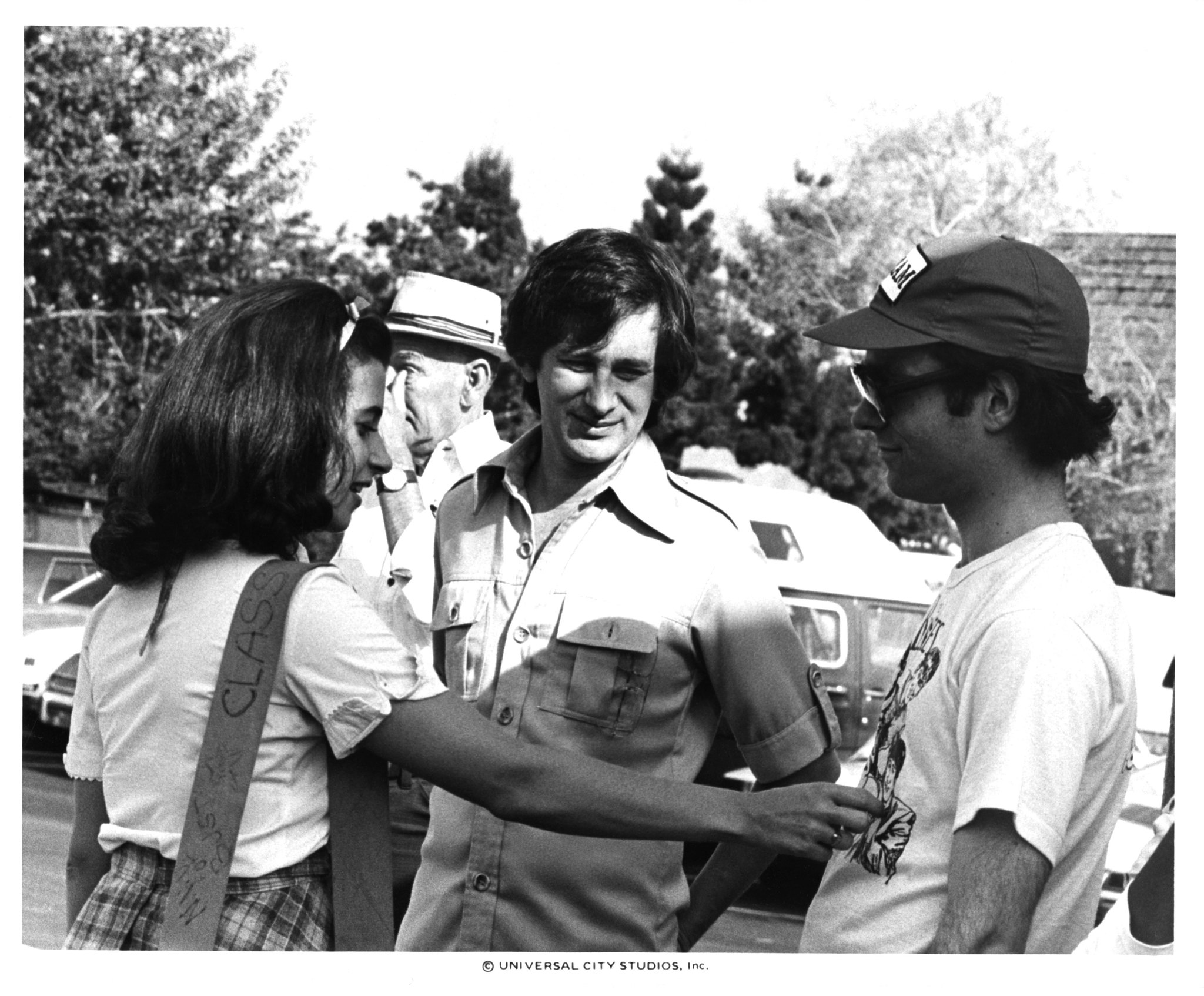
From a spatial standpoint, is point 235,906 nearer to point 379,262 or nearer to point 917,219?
point 917,219

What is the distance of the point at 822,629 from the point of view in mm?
8125

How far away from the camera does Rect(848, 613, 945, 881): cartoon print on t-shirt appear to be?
1.97m

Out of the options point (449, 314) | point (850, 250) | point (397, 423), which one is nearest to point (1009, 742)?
point (397, 423)

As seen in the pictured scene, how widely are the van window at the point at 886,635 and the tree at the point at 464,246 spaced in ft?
7.83

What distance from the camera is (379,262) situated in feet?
32.2

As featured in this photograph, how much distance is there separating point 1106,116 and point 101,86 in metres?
→ 4.10

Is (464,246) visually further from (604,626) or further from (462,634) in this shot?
(604,626)

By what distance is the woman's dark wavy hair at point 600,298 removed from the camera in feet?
8.52

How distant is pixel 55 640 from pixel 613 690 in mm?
6171

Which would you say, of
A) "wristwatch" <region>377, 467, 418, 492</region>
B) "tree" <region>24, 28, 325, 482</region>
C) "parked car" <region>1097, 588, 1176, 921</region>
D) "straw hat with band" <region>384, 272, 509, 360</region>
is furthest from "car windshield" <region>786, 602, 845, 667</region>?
"wristwatch" <region>377, 467, 418, 492</region>

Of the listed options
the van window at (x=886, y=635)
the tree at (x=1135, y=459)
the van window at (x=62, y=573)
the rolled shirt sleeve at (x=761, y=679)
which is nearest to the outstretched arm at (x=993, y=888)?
the rolled shirt sleeve at (x=761, y=679)

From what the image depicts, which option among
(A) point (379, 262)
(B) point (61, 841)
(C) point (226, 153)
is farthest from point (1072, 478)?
(B) point (61, 841)

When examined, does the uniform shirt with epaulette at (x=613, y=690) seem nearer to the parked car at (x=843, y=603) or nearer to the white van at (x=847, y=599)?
the parked car at (x=843, y=603)

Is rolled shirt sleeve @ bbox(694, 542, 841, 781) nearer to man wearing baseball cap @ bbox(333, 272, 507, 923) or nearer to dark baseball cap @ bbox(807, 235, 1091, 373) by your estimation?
dark baseball cap @ bbox(807, 235, 1091, 373)
